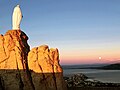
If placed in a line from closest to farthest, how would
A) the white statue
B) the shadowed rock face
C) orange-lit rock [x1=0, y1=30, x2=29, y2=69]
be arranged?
the shadowed rock face, orange-lit rock [x1=0, y1=30, x2=29, y2=69], the white statue

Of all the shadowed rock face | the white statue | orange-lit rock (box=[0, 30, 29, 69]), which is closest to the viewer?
the shadowed rock face

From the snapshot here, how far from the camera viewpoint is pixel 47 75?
75.6ft

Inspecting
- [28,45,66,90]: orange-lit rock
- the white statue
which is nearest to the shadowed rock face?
[28,45,66,90]: orange-lit rock

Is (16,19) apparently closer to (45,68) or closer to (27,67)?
(27,67)

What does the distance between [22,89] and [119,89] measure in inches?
475

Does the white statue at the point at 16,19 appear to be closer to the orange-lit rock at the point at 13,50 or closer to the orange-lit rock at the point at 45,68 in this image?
the orange-lit rock at the point at 13,50

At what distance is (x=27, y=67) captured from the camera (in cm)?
2370

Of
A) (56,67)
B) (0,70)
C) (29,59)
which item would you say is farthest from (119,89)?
(0,70)

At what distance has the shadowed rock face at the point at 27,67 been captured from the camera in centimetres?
2298

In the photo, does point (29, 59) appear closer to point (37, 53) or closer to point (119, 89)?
point (37, 53)

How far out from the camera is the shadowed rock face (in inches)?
905

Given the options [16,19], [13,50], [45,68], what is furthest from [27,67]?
[16,19]

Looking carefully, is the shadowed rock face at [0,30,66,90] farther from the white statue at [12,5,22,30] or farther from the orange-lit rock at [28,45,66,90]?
the white statue at [12,5,22,30]

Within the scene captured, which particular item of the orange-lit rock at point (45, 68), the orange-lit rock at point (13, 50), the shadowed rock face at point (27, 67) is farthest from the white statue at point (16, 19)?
the orange-lit rock at point (45, 68)
